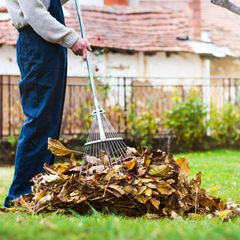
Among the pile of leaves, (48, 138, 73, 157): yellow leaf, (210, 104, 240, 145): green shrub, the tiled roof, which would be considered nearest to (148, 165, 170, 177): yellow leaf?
the pile of leaves

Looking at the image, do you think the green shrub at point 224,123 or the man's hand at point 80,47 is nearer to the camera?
the man's hand at point 80,47

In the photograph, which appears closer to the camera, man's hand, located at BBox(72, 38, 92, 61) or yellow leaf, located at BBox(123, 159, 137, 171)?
yellow leaf, located at BBox(123, 159, 137, 171)

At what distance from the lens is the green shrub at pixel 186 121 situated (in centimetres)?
1312

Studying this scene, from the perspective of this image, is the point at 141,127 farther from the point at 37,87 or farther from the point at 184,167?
the point at 184,167

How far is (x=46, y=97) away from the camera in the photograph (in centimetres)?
482

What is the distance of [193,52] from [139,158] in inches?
500

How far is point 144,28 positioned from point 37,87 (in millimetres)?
13032

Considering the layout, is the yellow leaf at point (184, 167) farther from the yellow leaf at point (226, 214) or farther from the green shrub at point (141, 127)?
the green shrub at point (141, 127)

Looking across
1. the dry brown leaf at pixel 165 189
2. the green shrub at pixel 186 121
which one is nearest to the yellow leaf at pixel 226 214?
the dry brown leaf at pixel 165 189

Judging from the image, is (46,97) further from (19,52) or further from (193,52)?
(193,52)

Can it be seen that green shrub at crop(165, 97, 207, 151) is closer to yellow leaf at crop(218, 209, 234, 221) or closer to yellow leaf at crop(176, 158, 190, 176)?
yellow leaf at crop(176, 158, 190, 176)

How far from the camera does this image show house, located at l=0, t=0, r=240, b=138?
621 inches

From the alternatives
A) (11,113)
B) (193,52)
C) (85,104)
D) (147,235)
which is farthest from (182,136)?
(147,235)

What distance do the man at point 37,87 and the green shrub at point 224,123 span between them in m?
8.89
